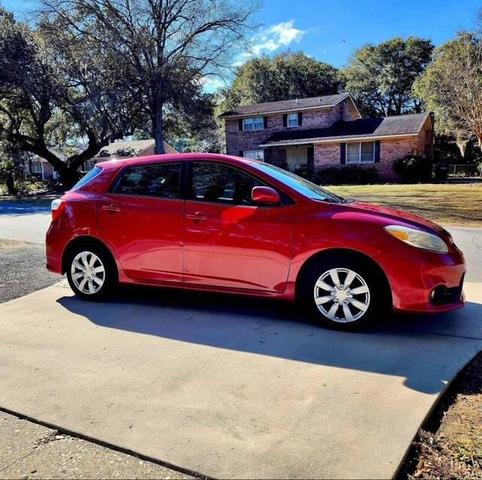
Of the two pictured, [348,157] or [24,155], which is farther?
[24,155]

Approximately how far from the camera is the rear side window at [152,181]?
17.0ft

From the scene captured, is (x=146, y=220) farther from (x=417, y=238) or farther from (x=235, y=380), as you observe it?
(x=417, y=238)

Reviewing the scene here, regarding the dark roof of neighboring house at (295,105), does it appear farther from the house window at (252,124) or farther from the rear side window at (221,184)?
the rear side window at (221,184)

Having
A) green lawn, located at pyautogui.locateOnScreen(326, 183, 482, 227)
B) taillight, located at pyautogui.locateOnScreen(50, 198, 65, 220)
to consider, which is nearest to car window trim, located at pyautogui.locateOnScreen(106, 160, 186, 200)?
taillight, located at pyautogui.locateOnScreen(50, 198, 65, 220)

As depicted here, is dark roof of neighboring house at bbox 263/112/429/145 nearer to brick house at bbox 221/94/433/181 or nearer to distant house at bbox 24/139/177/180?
brick house at bbox 221/94/433/181

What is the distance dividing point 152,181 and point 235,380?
2676 mm

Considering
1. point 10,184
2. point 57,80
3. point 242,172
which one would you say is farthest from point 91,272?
point 10,184

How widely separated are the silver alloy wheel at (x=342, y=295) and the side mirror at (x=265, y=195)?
0.88 m

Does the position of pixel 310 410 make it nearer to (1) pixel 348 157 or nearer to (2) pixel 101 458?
(2) pixel 101 458

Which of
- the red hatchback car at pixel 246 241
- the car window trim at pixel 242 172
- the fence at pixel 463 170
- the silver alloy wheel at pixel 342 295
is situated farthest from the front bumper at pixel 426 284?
the fence at pixel 463 170

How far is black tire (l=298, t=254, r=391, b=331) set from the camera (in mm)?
4371

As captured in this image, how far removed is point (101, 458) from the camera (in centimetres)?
263

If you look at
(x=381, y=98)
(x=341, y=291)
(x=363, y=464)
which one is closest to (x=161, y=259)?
(x=341, y=291)

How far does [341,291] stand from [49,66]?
28.4 meters
